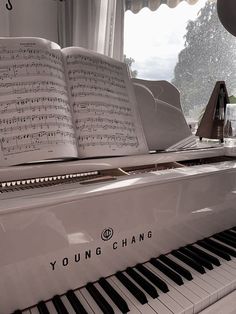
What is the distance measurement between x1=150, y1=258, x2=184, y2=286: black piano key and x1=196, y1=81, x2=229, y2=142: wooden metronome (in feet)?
2.99

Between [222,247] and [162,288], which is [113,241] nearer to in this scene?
[162,288]

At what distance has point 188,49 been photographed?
2674mm

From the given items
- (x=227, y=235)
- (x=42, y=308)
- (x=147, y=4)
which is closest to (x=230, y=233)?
(x=227, y=235)

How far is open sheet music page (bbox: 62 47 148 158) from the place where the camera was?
2.95 ft

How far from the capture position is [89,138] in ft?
2.93

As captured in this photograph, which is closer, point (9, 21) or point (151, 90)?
point (151, 90)

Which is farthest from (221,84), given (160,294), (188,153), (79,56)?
(160,294)

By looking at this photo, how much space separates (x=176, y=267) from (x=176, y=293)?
101mm

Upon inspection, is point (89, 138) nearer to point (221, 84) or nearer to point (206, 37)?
point (221, 84)

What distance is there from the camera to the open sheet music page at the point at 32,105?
77 centimetres

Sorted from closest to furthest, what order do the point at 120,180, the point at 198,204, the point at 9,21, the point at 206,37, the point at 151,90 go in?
Answer: the point at 120,180
the point at 198,204
the point at 151,90
the point at 206,37
the point at 9,21

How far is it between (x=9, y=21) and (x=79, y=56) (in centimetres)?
227

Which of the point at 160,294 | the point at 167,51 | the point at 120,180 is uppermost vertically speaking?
the point at 167,51

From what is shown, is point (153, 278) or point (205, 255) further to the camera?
point (205, 255)
